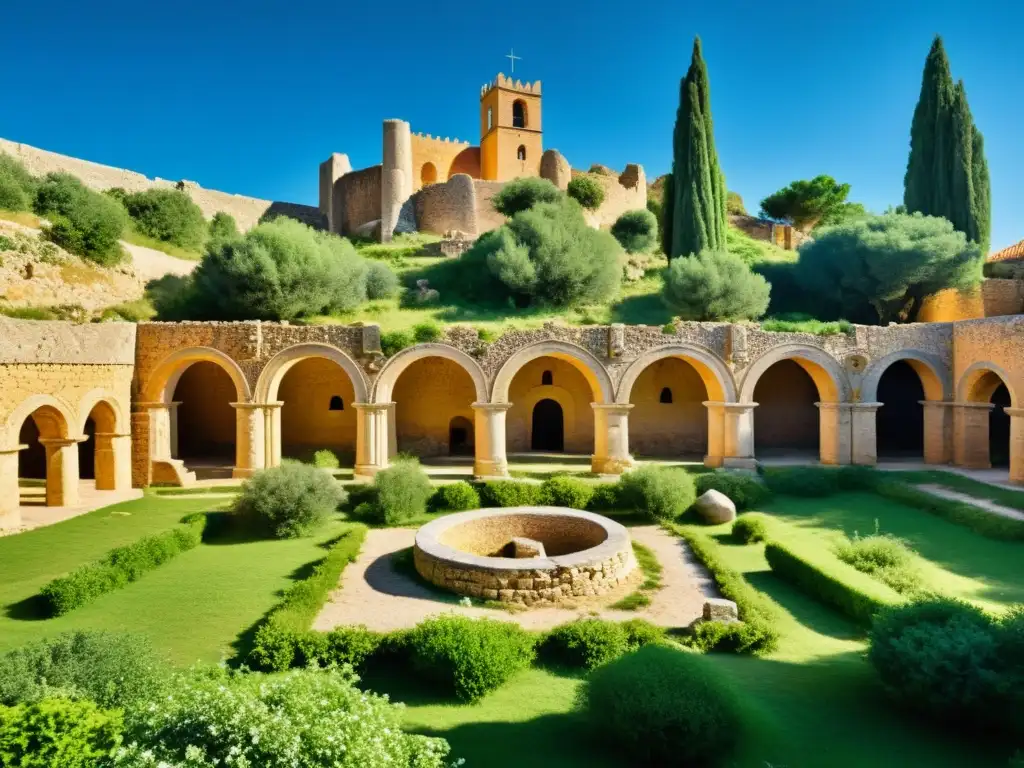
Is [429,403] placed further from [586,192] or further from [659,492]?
[586,192]

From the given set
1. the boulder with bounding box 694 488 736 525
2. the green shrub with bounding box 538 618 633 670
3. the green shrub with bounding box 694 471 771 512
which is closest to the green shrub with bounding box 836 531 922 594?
the boulder with bounding box 694 488 736 525

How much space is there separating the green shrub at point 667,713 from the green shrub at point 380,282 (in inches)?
879

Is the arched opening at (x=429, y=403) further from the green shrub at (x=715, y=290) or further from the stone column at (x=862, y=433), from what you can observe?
the stone column at (x=862, y=433)

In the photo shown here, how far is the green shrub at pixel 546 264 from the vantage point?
26547mm

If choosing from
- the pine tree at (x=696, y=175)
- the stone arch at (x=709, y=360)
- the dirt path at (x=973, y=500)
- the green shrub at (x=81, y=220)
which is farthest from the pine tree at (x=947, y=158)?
the green shrub at (x=81, y=220)

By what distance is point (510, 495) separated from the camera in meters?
16.8

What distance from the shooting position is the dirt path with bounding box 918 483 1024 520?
Result: 14.8 meters

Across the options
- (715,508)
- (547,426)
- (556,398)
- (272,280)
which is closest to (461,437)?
(547,426)

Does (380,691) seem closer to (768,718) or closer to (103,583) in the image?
(768,718)

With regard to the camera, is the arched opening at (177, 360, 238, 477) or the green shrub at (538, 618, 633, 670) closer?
the green shrub at (538, 618, 633, 670)

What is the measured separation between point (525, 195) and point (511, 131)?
9.77 metres

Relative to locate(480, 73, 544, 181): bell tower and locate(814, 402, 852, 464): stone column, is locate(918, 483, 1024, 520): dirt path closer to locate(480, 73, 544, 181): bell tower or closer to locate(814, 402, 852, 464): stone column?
locate(814, 402, 852, 464): stone column

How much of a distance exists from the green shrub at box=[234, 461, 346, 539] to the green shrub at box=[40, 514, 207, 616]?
46.1 inches

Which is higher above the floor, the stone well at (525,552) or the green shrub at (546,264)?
the green shrub at (546,264)
